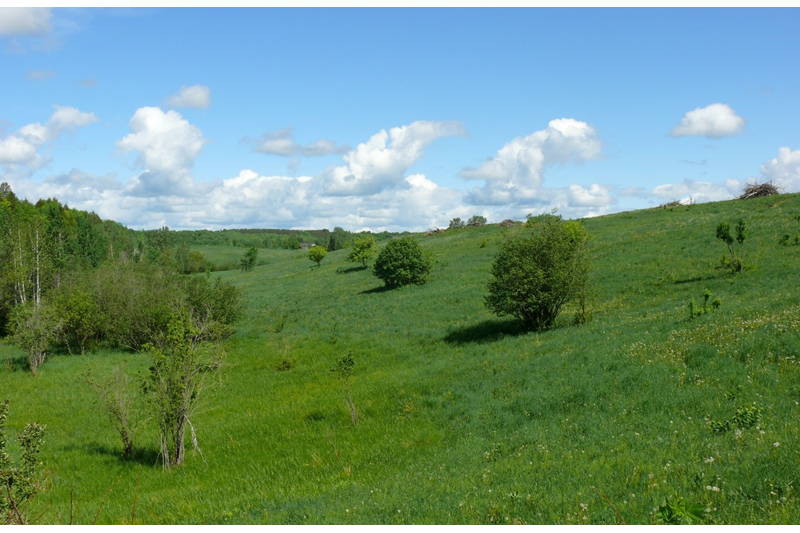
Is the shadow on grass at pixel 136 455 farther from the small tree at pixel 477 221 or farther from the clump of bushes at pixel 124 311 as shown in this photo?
the small tree at pixel 477 221

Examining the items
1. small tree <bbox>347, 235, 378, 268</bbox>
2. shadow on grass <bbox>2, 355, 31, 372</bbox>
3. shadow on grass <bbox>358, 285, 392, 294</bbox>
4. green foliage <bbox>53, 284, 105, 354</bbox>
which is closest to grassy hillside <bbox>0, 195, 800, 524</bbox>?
shadow on grass <bbox>2, 355, 31, 372</bbox>

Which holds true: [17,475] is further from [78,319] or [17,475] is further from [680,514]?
[78,319]

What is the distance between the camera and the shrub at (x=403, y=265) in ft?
182

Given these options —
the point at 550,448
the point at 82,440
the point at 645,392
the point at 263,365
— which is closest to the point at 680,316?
the point at 645,392

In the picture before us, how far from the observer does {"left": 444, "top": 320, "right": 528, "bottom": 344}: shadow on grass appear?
29.6 m

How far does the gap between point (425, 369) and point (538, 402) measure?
991 centimetres

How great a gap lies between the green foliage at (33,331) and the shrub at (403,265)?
3158 cm

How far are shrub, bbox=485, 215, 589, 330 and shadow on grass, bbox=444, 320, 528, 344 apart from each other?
1029 mm

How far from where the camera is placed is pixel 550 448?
1166 centimetres

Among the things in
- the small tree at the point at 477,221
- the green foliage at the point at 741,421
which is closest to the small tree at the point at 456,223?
the small tree at the point at 477,221

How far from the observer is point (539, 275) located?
1089 inches

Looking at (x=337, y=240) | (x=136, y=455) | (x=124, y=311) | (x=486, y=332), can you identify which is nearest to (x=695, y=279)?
(x=486, y=332)

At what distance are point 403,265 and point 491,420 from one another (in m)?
40.3

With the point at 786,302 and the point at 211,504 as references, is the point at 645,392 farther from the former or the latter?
the point at 211,504
